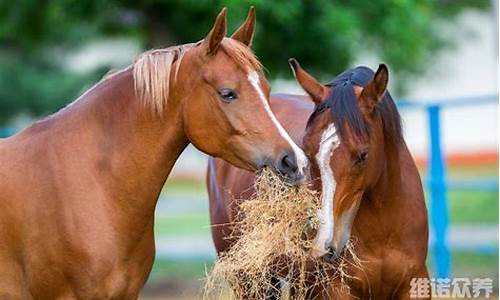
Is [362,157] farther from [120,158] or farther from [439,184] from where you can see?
[439,184]

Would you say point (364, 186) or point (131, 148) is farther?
point (364, 186)

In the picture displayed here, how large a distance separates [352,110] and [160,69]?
0.95m

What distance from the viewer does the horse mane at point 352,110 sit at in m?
4.85

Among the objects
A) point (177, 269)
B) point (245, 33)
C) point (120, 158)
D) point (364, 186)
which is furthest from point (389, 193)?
point (177, 269)

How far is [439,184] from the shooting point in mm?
8883

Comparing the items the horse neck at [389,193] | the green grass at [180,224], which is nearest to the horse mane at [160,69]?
the horse neck at [389,193]

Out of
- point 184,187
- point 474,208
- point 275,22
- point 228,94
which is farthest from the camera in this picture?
point 184,187

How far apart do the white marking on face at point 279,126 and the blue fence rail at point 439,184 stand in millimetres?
4270

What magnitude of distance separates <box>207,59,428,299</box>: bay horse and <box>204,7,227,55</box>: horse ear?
693 mm

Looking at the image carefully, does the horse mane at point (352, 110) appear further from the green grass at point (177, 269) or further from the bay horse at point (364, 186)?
the green grass at point (177, 269)

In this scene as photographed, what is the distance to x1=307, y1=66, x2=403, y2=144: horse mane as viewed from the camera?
4848 mm

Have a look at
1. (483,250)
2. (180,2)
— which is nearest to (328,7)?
(180,2)

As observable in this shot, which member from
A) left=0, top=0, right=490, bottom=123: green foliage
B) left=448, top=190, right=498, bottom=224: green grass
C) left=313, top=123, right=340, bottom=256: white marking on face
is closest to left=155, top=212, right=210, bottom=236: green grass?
left=0, top=0, right=490, bottom=123: green foliage

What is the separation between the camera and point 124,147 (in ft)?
15.5
